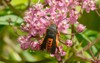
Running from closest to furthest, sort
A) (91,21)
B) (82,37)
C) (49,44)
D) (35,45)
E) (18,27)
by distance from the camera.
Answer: (49,44) → (35,45) → (18,27) → (82,37) → (91,21)

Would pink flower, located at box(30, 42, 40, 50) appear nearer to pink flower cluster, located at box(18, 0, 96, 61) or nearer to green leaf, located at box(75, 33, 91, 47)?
pink flower cluster, located at box(18, 0, 96, 61)

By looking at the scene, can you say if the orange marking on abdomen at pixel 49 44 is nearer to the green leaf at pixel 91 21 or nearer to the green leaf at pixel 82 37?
the green leaf at pixel 82 37

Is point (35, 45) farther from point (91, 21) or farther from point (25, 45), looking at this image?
point (91, 21)

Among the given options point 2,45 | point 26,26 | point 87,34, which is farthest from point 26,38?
point 2,45

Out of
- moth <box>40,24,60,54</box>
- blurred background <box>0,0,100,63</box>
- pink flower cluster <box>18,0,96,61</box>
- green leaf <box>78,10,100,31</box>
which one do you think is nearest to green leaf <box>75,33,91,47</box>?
blurred background <box>0,0,100,63</box>

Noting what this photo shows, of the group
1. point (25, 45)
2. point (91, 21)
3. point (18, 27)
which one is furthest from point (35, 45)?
point (91, 21)

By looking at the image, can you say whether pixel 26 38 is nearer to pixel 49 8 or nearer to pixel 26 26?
pixel 26 26
